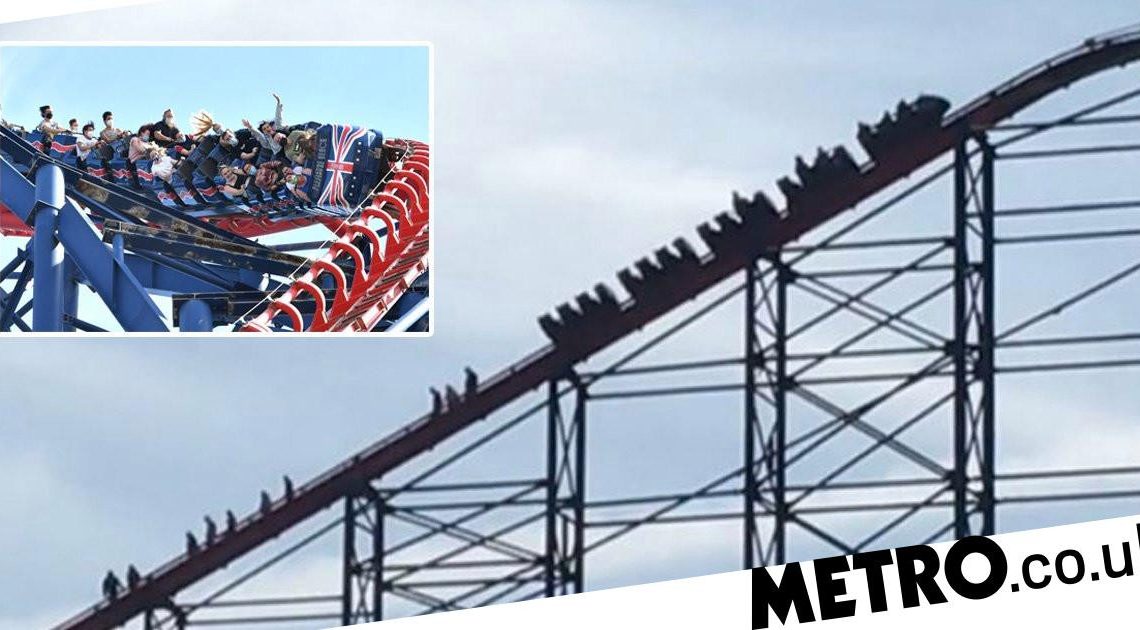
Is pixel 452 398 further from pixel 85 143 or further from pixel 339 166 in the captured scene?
pixel 85 143

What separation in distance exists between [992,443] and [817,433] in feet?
4.68

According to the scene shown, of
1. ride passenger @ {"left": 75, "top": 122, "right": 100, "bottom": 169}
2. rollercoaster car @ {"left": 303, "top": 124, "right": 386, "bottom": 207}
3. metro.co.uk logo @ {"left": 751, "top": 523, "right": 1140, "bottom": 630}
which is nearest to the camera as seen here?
metro.co.uk logo @ {"left": 751, "top": 523, "right": 1140, "bottom": 630}

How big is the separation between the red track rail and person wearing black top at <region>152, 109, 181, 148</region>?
4.96 ft

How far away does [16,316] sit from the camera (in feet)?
79.3

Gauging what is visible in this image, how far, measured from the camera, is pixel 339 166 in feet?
77.0

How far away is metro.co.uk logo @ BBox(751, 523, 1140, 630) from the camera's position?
20.4m

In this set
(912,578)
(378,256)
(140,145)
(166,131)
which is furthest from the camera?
(140,145)

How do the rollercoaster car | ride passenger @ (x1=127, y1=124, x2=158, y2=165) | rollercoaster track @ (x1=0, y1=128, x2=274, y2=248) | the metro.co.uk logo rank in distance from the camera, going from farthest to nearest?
1. rollercoaster track @ (x1=0, y1=128, x2=274, y2=248)
2. ride passenger @ (x1=127, y1=124, x2=158, y2=165)
3. the rollercoaster car
4. the metro.co.uk logo

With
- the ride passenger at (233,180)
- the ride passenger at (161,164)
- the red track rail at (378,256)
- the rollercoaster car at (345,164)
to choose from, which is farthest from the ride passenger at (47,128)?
the red track rail at (378,256)

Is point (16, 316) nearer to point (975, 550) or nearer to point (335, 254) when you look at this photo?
point (335, 254)

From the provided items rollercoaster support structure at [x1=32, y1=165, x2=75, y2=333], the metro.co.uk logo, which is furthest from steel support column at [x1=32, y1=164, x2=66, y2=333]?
the metro.co.uk logo

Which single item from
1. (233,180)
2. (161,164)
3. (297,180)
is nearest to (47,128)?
(161,164)

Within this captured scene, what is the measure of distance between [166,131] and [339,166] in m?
1.42

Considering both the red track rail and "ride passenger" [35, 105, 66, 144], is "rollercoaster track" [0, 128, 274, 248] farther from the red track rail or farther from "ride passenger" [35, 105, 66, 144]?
the red track rail
